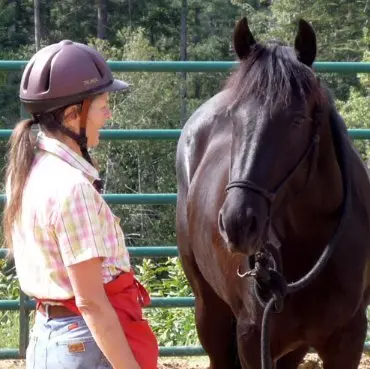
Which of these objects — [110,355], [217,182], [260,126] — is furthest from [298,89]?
[110,355]

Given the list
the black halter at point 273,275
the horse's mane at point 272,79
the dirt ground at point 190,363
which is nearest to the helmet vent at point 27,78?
the horse's mane at point 272,79

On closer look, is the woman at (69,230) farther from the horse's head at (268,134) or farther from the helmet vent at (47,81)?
the horse's head at (268,134)

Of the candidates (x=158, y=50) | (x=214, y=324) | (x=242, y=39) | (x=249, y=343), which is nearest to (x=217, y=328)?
(x=214, y=324)

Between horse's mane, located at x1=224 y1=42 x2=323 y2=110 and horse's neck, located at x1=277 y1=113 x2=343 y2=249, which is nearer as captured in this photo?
horse's mane, located at x1=224 y1=42 x2=323 y2=110

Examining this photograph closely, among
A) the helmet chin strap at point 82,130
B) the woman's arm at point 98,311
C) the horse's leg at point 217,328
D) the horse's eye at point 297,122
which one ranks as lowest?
the horse's leg at point 217,328

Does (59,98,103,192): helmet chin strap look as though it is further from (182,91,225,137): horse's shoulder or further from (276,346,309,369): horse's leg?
(182,91,225,137): horse's shoulder

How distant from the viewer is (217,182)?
405 cm

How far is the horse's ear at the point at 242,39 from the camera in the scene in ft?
11.5

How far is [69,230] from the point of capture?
2.23 meters

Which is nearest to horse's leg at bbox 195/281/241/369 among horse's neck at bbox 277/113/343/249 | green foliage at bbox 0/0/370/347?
horse's neck at bbox 277/113/343/249

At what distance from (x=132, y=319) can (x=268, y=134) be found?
3.31ft

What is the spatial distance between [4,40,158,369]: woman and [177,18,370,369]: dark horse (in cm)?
73

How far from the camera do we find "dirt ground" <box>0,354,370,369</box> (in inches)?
208

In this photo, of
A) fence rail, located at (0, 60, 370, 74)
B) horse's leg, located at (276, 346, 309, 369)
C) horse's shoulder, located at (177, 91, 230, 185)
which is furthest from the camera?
fence rail, located at (0, 60, 370, 74)
